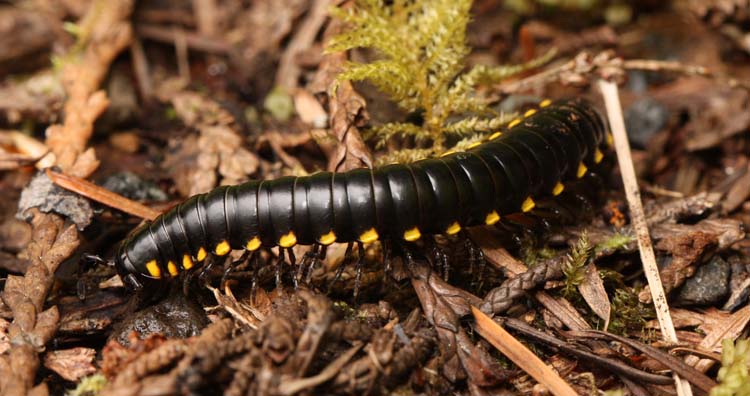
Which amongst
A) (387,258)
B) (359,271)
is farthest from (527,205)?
(359,271)

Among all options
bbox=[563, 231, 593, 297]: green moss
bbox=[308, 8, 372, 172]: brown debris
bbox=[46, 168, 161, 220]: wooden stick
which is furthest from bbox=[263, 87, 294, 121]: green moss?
bbox=[563, 231, 593, 297]: green moss

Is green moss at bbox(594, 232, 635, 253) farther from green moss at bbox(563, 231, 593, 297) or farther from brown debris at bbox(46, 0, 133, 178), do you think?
brown debris at bbox(46, 0, 133, 178)

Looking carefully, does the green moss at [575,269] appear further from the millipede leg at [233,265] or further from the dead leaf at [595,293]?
the millipede leg at [233,265]

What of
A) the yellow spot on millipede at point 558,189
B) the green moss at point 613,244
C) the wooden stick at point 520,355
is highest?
the yellow spot on millipede at point 558,189

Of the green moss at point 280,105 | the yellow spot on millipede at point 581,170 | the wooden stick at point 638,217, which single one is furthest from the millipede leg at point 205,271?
the wooden stick at point 638,217

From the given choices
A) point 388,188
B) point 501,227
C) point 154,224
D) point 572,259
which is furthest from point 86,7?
point 572,259

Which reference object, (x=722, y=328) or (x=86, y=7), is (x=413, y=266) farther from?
(x=86, y=7)

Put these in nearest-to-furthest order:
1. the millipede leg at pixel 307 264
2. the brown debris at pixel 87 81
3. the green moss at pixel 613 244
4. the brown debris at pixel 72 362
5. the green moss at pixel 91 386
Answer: the green moss at pixel 91 386 < the brown debris at pixel 72 362 < the millipede leg at pixel 307 264 < the green moss at pixel 613 244 < the brown debris at pixel 87 81
